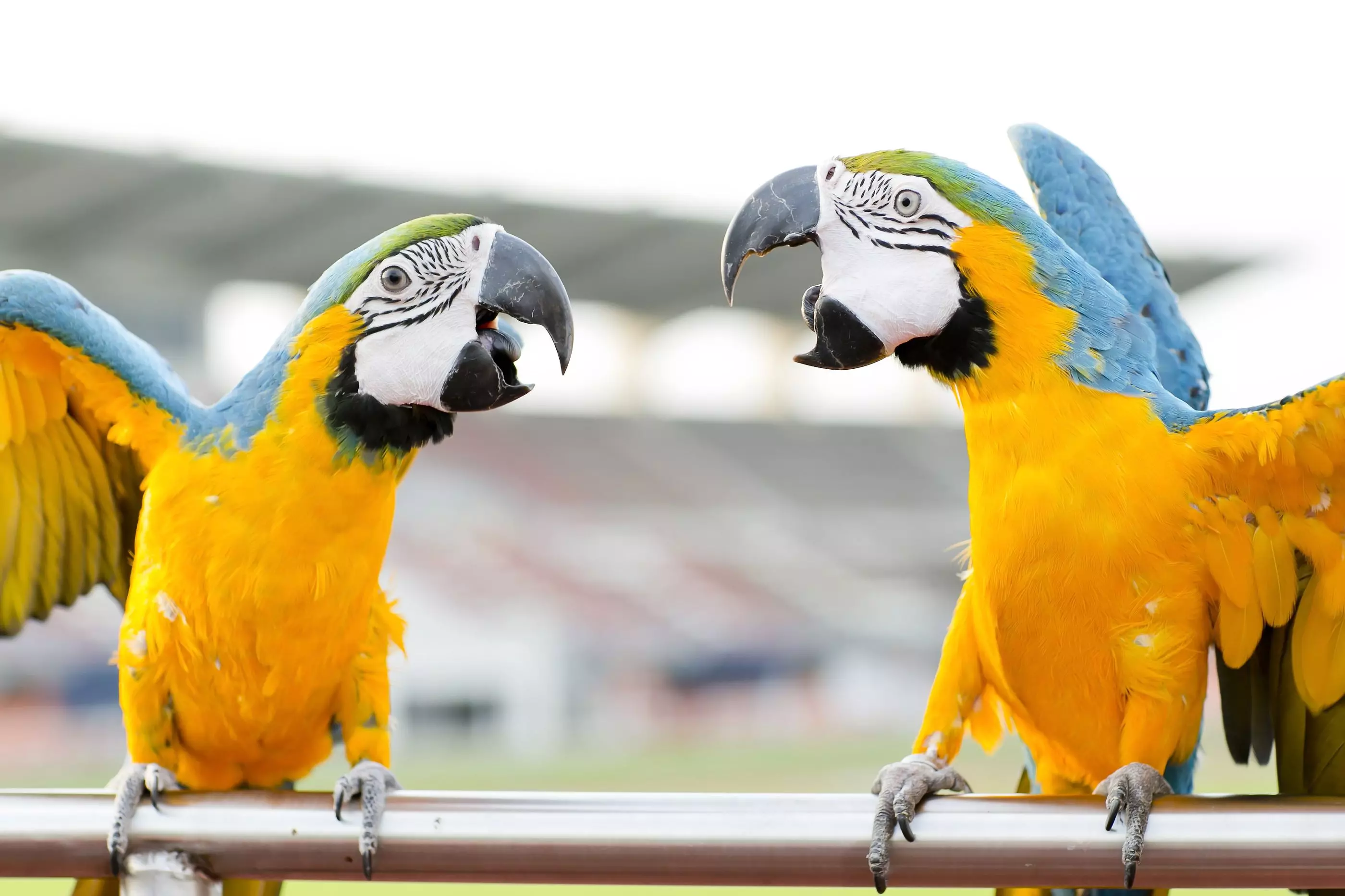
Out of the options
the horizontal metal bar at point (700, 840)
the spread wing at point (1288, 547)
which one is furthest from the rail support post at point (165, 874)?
the spread wing at point (1288, 547)

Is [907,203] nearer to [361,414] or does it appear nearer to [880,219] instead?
[880,219]

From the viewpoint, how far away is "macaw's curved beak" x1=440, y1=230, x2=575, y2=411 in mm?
1170

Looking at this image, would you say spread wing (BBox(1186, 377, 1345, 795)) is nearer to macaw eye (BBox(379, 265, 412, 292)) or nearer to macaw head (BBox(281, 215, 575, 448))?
macaw head (BBox(281, 215, 575, 448))

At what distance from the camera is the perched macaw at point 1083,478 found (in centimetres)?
112

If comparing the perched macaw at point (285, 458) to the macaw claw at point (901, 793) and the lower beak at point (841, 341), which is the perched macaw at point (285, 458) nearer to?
the lower beak at point (841, 341)

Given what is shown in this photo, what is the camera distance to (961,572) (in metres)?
1.39

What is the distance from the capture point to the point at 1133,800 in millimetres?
954

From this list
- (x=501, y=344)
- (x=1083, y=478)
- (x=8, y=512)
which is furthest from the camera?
(x=8, y=512)

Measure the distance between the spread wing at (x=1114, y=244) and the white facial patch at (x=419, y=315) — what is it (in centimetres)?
78

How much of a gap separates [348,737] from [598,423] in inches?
520

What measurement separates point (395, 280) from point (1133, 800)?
865 millimetres

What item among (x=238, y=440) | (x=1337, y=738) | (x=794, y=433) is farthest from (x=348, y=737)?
(x=794, y=433)

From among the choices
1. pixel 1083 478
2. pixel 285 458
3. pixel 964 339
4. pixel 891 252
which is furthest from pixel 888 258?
pixel 285 458

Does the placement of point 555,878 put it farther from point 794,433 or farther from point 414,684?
point 794,433
